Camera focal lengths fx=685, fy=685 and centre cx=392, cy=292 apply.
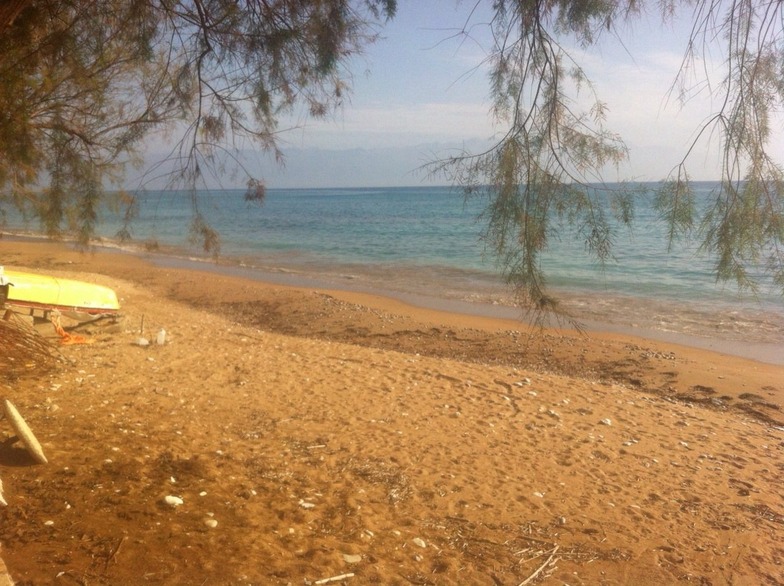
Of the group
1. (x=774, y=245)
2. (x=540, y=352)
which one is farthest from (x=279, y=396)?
(x=540, y=352)

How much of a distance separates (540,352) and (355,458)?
6411 millimetres

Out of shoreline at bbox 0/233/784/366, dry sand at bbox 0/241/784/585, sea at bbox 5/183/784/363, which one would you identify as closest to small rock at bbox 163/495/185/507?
dry sand at bbox 0/241/784/585

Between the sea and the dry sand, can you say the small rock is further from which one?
the sea

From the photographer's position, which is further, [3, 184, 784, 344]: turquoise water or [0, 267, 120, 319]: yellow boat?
[0, 267, 120, 319]: yellow boat

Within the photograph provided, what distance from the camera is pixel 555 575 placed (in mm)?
4062

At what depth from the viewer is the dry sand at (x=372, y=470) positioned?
3881 mm

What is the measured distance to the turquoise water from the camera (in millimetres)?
7289

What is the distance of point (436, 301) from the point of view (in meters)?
16.4

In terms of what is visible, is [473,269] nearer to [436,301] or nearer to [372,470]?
[436,301]

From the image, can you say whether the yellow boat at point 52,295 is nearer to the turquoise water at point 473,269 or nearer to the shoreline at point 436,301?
the shoreline at point 436,301

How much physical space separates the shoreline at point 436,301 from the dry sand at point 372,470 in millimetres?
1315

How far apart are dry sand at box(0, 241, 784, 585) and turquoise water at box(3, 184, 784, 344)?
160 cm

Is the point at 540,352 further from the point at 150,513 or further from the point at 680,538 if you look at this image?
the point at 150,513

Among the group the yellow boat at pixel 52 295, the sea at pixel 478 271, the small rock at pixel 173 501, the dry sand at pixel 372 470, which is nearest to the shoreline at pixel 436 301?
the sea at pixel 478 271
